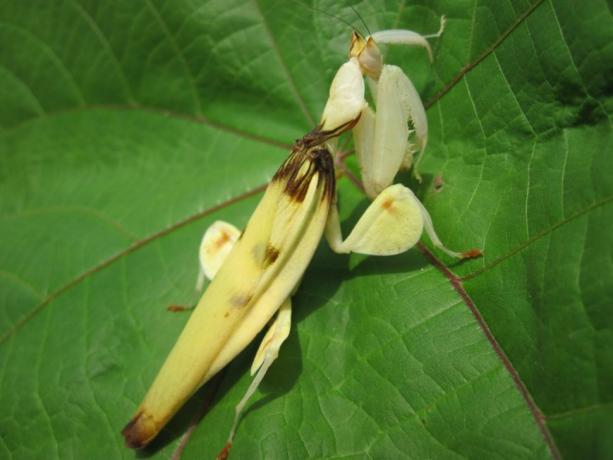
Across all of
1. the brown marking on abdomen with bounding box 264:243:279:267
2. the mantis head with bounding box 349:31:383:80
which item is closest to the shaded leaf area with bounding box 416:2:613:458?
the mantis head with bounding box 349:31:383:80

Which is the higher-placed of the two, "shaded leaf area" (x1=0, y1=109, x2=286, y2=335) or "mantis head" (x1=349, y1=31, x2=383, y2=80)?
"mantis head" (x1=349, y1=31, x2=383, y2=80)

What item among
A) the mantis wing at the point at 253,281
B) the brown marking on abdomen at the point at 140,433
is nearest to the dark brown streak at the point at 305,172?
the mantis wing at the point at 253,281

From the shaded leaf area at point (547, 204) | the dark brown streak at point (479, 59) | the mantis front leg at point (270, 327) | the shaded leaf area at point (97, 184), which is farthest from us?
the shaded leaf area at point (97, 184)

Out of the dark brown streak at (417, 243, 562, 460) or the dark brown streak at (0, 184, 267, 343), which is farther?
the dark brown streak at (0, 184, 267, 343)

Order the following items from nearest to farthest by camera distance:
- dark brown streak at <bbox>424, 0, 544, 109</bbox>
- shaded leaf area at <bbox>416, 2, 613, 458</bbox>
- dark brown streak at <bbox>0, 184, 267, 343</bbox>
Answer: shaded leaf area at <bbox>416, 2, 613, 458</bbox> < dark brown streak at <bbox>424, 0, 544, 109</bbox> < dark brown streak at <bbox>0, 184, 267, 343</bbox>

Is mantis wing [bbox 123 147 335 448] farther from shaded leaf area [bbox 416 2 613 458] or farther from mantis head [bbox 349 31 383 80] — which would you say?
shaded leaf area [bbox 416 2 613 458]

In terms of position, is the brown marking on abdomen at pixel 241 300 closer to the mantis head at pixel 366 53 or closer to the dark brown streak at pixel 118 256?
the dark brown streak at pixel 118 256

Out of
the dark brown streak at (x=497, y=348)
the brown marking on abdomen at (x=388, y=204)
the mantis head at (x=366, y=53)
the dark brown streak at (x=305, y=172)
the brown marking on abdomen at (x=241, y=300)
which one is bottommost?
the dark brown streak at (x=497, y=348)

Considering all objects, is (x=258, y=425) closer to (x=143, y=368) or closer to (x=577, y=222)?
(x=143, y=368)

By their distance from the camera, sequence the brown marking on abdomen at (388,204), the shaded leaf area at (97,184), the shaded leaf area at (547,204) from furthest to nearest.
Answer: the shaded leaf area at (97,184), the brown marking on abdomen at (388,204), the shaded leaf area at (547,204)
